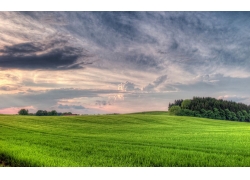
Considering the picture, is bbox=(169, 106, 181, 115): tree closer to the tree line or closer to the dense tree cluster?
the dense tree cluster

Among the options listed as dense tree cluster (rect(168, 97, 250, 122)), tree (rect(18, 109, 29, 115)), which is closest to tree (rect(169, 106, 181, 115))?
dense tree cluster (rect(168, 97, 250, 122))

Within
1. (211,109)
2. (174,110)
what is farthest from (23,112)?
(211,109)

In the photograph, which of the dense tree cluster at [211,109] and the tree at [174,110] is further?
the tree at [174,110]

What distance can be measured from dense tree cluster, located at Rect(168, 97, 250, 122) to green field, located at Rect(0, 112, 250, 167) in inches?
12.2

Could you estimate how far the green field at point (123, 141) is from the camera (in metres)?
9.05

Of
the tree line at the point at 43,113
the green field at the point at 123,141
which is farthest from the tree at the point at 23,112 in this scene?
the green field at the point at 123,141

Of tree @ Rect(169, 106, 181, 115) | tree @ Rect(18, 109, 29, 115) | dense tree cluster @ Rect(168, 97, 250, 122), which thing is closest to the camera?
tree @ Rect(18, 109, 29, 115)

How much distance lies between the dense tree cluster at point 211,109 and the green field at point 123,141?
1.02ft

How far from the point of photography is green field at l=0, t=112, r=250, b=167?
9047 mm

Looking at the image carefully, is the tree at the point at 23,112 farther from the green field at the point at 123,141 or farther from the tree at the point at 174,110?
the tree at the point at 174,110

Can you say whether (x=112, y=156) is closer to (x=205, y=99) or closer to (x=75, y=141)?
(x=75, y=141)

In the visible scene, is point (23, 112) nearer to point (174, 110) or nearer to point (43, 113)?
point (43, 113)

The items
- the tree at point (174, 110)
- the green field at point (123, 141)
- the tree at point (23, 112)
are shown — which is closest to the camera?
the green field at point (123, 141)
